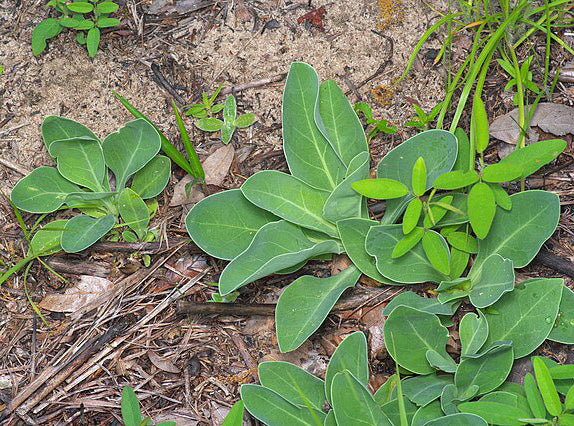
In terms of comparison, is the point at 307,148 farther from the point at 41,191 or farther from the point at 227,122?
the point at 41,191

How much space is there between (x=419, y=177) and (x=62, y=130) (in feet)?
4.46

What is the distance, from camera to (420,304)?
2.18 m

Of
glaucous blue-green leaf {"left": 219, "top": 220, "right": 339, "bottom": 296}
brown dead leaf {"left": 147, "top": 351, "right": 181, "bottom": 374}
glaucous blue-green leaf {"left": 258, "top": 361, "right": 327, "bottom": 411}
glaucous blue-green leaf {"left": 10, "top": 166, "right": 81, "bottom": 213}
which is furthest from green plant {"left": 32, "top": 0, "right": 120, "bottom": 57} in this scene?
glaucous blue-green leaf {"left": 258, "top": 361, "right": 327, "bottom": 411}

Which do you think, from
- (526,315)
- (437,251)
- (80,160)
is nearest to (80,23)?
(80,160)

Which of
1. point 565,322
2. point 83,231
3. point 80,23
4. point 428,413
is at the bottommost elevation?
point 428,413

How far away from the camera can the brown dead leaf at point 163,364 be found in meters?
2.33

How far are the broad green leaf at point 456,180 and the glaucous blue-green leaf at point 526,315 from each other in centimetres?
39

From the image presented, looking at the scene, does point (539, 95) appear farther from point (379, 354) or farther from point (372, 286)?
point (379, 354)

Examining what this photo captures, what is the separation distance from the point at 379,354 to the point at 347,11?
1.39 m

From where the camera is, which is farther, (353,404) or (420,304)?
(420,304)

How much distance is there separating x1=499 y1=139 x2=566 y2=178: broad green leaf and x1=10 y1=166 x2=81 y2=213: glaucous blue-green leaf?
1.63 m

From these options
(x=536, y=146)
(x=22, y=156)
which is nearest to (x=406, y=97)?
(x=536, y=146)

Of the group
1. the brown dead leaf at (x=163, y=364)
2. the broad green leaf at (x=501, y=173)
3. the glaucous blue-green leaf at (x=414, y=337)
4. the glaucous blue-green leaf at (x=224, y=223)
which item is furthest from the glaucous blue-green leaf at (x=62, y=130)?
the broad green leaf at (x=501, y=173)

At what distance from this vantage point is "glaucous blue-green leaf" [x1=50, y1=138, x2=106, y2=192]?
244cm
